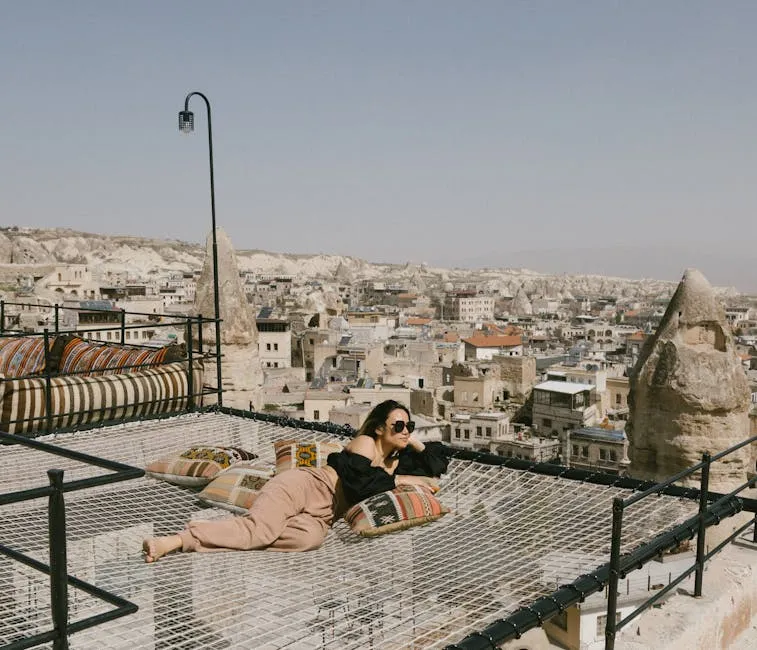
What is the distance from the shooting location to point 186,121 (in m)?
9.04

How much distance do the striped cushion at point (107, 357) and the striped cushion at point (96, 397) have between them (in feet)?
1.00

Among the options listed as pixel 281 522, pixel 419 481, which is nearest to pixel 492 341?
pixel 419 481

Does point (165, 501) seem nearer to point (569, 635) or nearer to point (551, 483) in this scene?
point (551, 483)

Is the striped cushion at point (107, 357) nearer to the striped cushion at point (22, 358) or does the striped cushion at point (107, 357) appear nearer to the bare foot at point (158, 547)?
the striped cushion at point (22, 358)

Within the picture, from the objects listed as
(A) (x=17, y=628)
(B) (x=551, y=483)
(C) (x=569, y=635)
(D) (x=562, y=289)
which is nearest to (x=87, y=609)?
(A) (x=17, y=628)

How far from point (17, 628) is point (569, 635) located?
215 inches

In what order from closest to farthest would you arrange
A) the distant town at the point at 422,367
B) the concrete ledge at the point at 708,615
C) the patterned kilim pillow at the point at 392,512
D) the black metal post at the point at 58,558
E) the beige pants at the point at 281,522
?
the black metal post at the point at 58,558, the concrete ledge at the point at 708,615, the beige pants at the point at 281,522, the patterned kilim pillow at the point at 392,512, the distant town at the point at 422,367

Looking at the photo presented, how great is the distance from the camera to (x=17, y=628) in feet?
9.54

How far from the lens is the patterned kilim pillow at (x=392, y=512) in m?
4.01

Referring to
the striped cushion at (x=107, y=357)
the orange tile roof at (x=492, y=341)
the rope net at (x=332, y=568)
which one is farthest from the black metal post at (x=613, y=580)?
the orange tile roof at (x=492, y=341)

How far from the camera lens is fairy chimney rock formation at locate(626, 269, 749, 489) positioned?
7.30 m

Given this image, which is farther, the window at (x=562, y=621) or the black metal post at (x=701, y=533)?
the window at (x=562, y=621)

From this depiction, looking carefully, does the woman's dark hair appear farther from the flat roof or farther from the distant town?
the flat roof

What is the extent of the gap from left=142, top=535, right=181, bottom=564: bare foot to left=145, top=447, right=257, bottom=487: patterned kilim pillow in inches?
49.2
